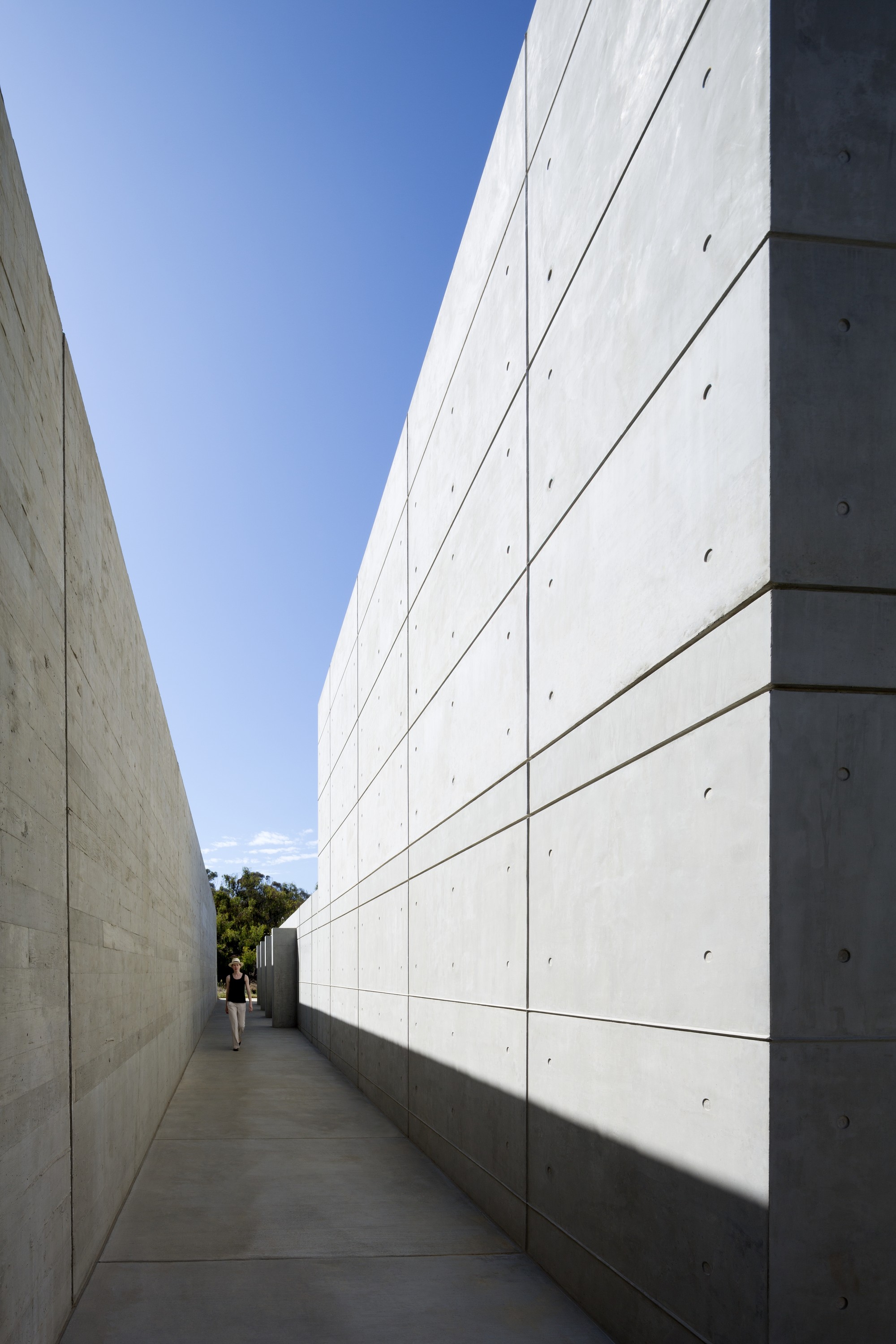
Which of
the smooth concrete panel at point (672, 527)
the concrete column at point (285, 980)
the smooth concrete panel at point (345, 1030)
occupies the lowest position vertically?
the concrete column at point (285, 980)

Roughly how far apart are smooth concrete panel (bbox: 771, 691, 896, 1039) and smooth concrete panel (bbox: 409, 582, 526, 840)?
11.1ft

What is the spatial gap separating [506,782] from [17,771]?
13.0 ft

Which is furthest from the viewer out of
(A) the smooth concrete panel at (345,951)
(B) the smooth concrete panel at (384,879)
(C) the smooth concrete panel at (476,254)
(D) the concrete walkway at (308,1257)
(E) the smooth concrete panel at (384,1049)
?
(A) the smooth concrete panel at (345,951)

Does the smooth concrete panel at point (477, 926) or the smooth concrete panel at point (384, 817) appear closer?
the smooth concrete panel at point (477, 926)

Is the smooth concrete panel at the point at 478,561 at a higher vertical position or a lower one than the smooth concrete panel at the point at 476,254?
lower

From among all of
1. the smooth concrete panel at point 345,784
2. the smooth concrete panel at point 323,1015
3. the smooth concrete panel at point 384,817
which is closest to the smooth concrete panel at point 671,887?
the smooth concrete panel at point 384,817

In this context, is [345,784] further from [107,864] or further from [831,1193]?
[831,1193]

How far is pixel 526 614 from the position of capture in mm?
7238

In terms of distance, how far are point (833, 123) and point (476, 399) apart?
4.93 meters

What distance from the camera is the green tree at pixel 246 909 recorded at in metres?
76.1

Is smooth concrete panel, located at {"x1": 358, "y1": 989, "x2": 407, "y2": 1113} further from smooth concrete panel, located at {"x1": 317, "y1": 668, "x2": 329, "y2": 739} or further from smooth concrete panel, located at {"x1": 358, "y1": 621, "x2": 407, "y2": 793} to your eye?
smooth concrete panel, located at {"x1": 317, "y1": 668, "x2": 329, "y2": 739}

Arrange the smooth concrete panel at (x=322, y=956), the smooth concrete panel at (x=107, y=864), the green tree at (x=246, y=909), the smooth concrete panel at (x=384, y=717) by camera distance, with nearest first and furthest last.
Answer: the smooth concrete panel at (x=107, y=864) < the smooth concrete panel at (x=384, y=717) < the smooth concrete panel at (x=322, y=956) < the green tree at (x=246, y=909)

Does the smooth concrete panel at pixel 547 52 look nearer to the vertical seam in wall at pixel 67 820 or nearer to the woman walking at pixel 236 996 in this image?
the vertical seam in wall at pixel 67 820

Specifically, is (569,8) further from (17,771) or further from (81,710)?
(17,771)
